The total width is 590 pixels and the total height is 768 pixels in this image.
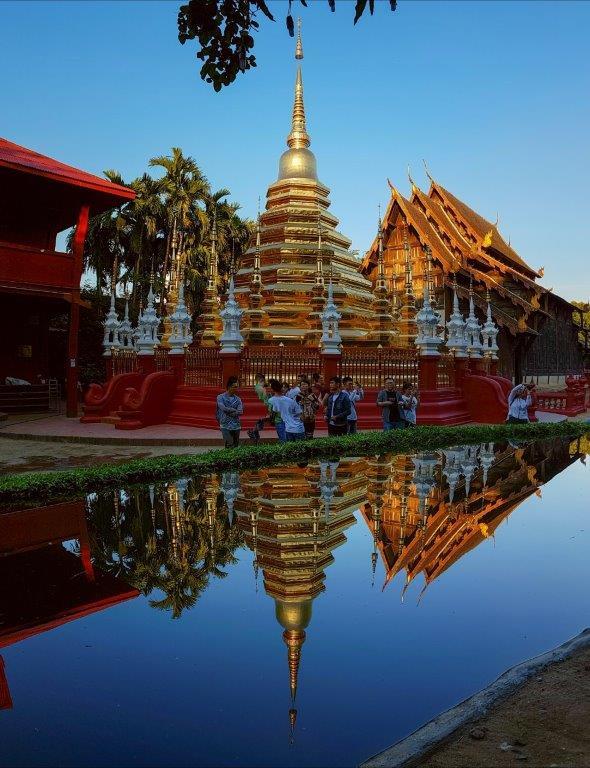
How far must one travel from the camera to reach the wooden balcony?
19.2 metres

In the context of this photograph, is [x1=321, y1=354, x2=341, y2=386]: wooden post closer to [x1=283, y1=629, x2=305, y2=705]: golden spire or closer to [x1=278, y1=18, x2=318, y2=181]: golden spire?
[x1=278, y1=18, x2=318, y2=181]: golden spire

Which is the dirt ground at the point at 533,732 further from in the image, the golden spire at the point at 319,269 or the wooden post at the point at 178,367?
the golden spire at the point at 319,269

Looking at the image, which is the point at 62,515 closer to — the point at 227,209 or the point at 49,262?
the point at 49,262

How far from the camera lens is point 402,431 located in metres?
13.6

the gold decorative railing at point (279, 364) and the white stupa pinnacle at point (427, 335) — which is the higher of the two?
the white stupa pinnacle at point (427, 335)

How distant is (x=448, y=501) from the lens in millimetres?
8719

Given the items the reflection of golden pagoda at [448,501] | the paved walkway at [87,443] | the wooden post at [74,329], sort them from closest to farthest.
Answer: the reflection of golden pagoda at [448,501] → the paved walkway at [87,443] → the wooden post at [74,329]

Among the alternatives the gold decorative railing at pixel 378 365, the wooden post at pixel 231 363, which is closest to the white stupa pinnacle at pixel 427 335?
the gold decorative railing at pixel 378 365

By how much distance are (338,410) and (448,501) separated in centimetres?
425

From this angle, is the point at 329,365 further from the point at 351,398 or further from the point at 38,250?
the point at 38,250

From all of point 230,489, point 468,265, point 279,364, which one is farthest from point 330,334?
point 468,265

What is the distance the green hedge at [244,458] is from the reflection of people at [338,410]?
363 millimetres

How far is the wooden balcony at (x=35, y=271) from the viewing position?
19188 millimetres

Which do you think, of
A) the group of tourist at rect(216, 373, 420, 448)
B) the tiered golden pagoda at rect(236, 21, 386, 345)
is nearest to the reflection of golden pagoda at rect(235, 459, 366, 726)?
the group of tourist at rect(216, 373, 420, 448)
